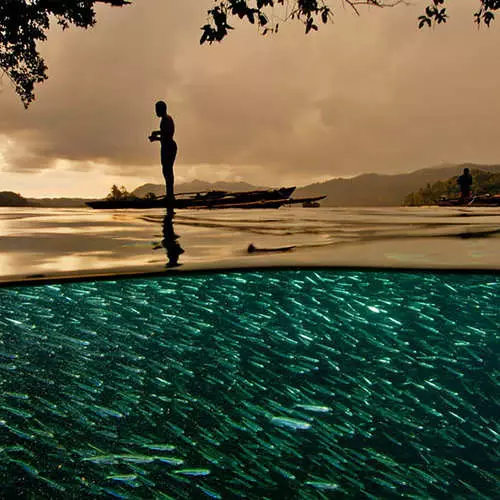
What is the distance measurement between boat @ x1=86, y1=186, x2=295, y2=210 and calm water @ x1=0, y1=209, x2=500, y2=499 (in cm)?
1079

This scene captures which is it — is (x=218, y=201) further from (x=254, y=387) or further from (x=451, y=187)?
(x=451, y=187)

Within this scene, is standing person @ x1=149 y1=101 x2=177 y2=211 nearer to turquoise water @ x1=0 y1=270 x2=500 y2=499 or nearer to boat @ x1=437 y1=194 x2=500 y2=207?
turquoise water @ x1=0 y1=270 x2=500 y2=499

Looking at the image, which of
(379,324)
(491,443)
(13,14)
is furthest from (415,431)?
(13,14)

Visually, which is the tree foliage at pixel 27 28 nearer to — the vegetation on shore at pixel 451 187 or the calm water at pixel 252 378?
the calm water at pixel 252 378

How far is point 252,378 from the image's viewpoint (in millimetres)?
2480

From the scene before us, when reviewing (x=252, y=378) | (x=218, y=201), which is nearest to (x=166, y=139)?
(x=218, y=201)

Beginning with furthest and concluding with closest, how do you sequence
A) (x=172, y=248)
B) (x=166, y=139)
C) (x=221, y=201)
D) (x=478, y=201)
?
(x=478, y=201) < (x=221, y=201) < (x=166, y=139) < (x=172, y=248)

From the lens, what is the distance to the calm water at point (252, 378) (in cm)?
194

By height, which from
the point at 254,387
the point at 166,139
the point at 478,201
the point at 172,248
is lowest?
the point at 254,387

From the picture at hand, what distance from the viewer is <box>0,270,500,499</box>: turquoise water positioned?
1929mm

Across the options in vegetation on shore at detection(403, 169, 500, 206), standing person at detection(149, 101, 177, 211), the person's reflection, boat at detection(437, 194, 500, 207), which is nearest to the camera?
the person's reflection

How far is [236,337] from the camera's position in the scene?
2.78 m

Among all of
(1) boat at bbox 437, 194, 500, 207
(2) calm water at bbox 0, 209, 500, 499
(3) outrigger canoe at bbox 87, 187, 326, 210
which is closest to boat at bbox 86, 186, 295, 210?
(3) outrigger canoe at bbox 87, 187, 326, 210

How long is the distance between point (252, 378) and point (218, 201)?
1255 cm
